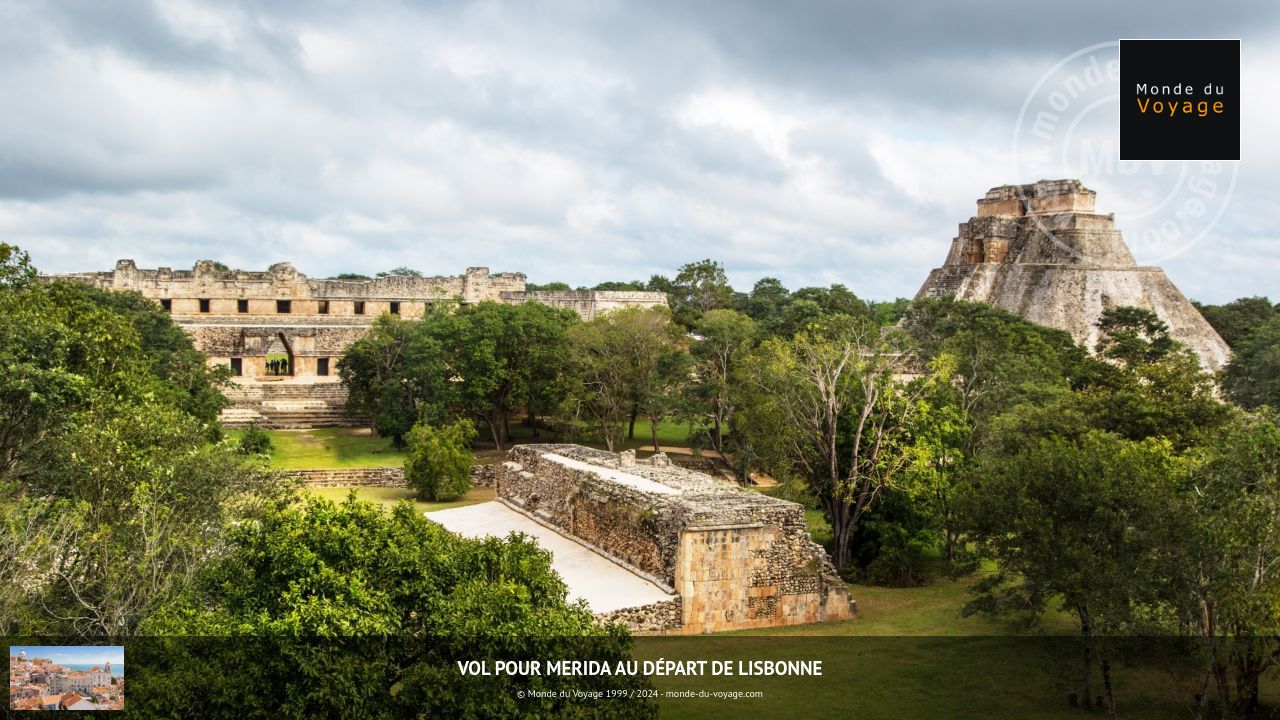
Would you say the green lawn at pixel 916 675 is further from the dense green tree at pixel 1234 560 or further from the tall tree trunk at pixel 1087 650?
the dense green tree at pixel 1234 560

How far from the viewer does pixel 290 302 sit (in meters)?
40.9

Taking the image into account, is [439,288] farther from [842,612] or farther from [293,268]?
Result: [842,612]

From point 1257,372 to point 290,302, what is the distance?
32.4 m

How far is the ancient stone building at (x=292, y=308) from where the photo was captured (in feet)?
114

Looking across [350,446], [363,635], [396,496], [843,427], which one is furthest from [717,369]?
[363,635]

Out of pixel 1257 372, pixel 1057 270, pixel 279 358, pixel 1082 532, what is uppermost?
pixel 1057 270

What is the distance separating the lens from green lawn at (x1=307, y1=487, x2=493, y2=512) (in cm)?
2341

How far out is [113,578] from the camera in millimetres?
10250

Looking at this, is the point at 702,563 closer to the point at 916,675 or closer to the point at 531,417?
the point at 916,675

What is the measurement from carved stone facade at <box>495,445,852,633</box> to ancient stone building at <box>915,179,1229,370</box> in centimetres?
2361

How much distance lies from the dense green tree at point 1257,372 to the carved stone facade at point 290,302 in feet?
64.9

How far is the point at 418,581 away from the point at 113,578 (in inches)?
132

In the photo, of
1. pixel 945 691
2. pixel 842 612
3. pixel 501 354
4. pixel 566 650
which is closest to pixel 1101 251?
pixel 501 354

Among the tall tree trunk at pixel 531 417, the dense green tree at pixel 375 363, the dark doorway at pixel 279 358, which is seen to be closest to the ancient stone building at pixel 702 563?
the tall tree trunk at pixel 531 417
